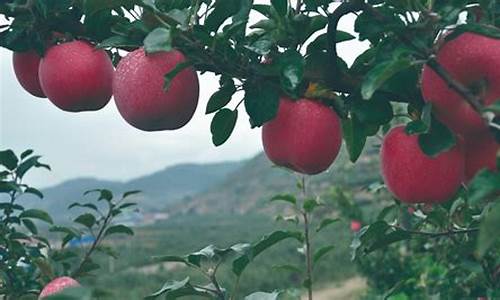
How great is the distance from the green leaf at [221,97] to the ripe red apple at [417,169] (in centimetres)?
33

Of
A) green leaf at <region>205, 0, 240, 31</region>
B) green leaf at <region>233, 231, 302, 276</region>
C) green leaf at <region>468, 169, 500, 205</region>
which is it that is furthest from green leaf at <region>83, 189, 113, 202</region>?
green leaf at <region>468, 169, 500, 205</region>

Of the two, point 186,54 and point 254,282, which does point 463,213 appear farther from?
point 254,282

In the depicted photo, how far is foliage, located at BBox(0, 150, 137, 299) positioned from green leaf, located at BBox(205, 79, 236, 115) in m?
0.89

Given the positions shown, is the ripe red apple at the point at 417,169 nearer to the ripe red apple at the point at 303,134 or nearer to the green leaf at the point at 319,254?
the ripe red apple at the point at 303,134

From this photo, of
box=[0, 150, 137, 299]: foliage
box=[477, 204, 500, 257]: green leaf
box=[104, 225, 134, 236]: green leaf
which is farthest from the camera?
box=[104, 225, 134, 236]: green leaf

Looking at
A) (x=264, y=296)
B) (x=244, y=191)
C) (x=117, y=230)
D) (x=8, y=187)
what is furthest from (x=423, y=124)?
(x=244, y=191)

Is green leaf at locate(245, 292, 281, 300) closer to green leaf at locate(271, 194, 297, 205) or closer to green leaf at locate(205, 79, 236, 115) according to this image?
green leaf at locate(205, 79, 236, 115)

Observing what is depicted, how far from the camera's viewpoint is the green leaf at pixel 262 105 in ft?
4.12

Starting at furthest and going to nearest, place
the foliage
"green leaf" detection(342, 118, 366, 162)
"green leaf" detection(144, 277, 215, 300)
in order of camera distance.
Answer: the foliage → "green leaf" detection(144, 277, 215, 300) → "green leaf" detection(342, 118, 366, 162)

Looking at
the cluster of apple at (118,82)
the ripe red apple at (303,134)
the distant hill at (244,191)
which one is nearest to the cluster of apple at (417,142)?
the ripe red apple at (303,134)

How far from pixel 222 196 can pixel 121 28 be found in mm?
58353

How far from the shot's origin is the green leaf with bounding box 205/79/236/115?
1.34m

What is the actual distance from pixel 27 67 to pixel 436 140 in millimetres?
994

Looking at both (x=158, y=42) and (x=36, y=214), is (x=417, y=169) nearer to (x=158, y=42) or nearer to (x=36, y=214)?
(x=158, y=42)
